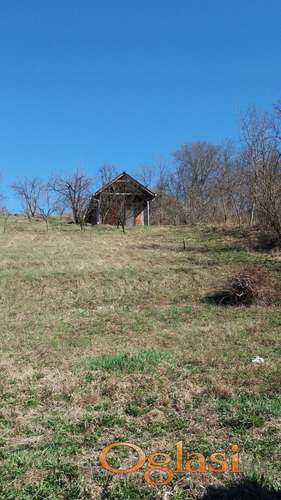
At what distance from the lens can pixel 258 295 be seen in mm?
9672

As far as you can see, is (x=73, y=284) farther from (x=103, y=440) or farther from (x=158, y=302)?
(x=103, y=440)

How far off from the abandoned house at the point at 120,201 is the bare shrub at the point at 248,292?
57.9ft

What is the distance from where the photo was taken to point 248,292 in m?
9.70

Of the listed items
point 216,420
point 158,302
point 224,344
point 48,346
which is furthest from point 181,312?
point 216,420

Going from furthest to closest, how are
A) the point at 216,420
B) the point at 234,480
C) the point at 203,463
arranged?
the point at 216,420 < the point at 203,463 < the point at 234,480

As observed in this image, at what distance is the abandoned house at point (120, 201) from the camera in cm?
2958

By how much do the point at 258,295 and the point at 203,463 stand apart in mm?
6872
